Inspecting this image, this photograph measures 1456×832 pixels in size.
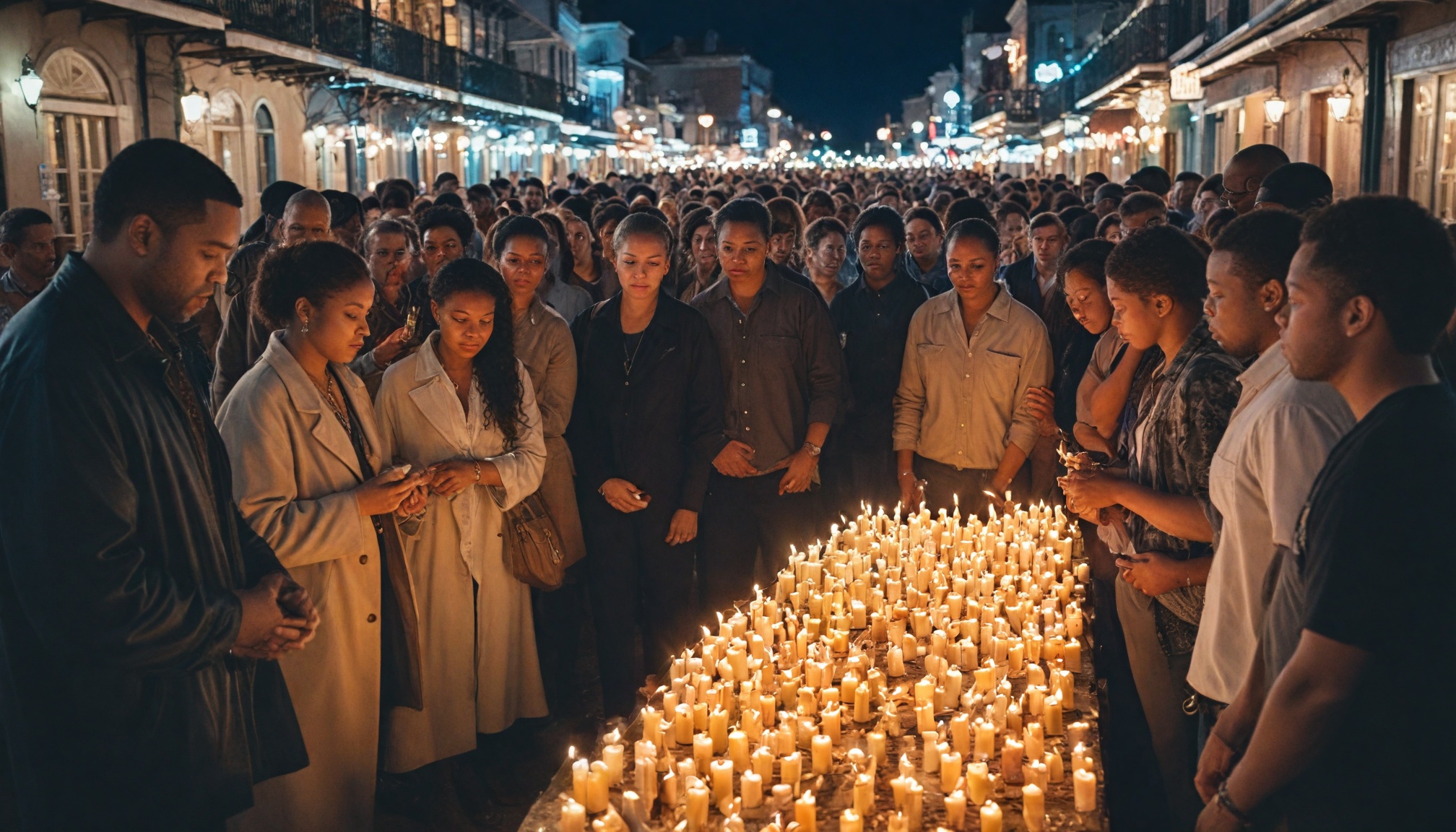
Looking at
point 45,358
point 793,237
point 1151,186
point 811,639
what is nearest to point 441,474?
point 811,639

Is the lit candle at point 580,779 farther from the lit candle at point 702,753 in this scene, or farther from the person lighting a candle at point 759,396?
the person lighting a candle at point 759,396

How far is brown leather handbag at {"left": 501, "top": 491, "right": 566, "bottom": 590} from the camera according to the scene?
5.13 meters

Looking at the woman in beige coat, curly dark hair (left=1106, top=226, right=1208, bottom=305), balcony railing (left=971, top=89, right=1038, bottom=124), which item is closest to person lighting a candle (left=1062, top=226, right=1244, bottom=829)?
curly dark hair (left=1106, top=226, right=1208, bottom=305)

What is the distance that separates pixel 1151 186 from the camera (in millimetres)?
12750

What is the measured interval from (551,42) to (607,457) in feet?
160

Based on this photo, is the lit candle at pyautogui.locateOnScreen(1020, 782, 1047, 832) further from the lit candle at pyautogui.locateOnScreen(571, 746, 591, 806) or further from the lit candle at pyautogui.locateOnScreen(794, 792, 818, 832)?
the lit candle at pyautogui.locateOnScreen(571, 746, 591, 806)

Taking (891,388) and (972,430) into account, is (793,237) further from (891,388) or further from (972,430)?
(972,430)

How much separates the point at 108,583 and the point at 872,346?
4754 millimetres

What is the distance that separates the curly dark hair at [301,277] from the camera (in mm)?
4207

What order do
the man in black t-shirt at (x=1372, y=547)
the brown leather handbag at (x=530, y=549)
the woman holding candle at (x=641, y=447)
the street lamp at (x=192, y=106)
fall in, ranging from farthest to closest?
the street lamp at (x=192, y=106), the woman holding candle at (x=641, y=447), the brown leather handbag at (x=530, y=549), the man in black t-shirt at (x=1372, y=547)

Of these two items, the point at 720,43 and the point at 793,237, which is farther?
the point at 720,43

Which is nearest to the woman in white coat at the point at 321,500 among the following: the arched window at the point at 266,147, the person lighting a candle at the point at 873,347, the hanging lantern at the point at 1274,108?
the person lighting a candle at the point at 873,347

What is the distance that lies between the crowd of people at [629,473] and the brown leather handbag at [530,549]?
0.10m

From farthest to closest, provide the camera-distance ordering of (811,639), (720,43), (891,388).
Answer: (720,43) < (891,388) < (811,639)
